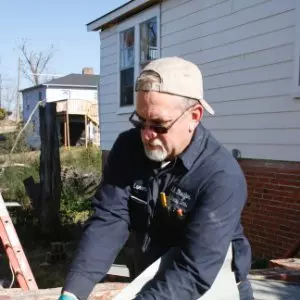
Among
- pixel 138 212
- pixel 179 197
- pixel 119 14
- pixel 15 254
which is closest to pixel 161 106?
pixel 179 197

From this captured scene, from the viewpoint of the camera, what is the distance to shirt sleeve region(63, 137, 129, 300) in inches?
77.5

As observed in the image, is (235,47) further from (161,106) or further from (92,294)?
(161,106)

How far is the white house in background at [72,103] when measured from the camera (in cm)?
3188

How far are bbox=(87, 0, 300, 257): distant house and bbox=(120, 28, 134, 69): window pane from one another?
1.32 meters

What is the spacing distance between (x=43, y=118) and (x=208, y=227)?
828cm

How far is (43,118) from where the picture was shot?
9742mm

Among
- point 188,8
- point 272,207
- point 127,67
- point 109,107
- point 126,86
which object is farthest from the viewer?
point 109,107

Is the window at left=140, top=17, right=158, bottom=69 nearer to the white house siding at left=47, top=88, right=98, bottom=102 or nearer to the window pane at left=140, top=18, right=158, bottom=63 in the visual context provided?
the window pane at left=140, top=18, right=158, bottom=63

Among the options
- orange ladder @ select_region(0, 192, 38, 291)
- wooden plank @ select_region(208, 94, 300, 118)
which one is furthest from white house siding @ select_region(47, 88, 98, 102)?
orange ladder @ select_region(0, 192, 38, 291)

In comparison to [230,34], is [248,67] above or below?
below

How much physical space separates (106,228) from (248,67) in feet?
19.9

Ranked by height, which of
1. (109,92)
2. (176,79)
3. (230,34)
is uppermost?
(230,34)

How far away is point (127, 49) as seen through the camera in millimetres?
11227

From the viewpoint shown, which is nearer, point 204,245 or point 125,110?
point 204,245
